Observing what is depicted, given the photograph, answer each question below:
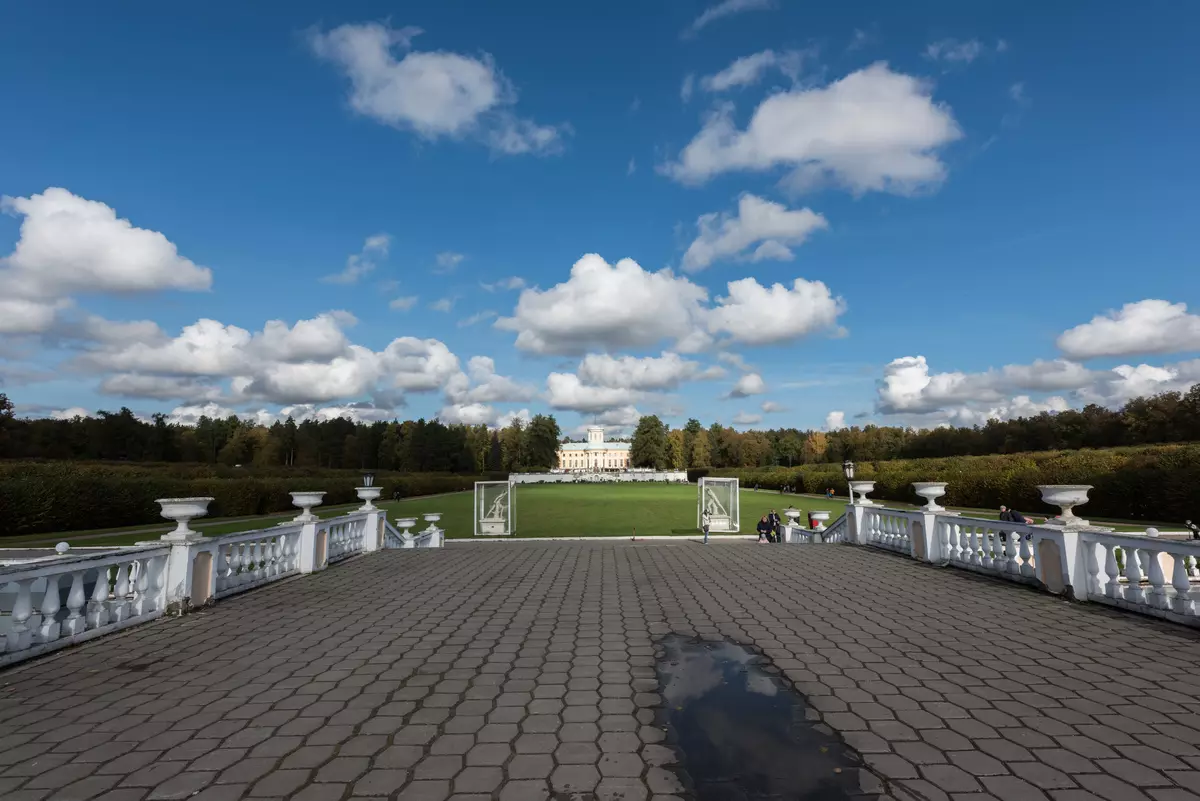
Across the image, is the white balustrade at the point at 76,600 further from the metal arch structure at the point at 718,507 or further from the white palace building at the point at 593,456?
the white palace building at the point at 593,456

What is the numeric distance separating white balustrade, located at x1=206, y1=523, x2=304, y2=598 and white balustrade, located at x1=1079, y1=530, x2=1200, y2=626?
1176 centimetres

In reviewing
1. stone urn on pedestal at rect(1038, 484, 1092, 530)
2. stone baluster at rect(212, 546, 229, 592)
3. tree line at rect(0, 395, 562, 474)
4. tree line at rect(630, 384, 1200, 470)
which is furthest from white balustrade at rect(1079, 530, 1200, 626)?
tree line at rect(0, 395, 562, 474)

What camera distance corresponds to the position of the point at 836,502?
4497cm

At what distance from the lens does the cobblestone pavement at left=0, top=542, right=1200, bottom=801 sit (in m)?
3.32

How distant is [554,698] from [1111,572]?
7690 mm

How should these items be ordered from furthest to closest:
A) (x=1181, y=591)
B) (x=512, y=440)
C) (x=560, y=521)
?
1. (x=512, y=440)
2. (x=560, y=521)
3. (x=1181, y=591)

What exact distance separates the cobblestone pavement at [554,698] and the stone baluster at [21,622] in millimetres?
355

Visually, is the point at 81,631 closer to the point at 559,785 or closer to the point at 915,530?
the point at 559,785

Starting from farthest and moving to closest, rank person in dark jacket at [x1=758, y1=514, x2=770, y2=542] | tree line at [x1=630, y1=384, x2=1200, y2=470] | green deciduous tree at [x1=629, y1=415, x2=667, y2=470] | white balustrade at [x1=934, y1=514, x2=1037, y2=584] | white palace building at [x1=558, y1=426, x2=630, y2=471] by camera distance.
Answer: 1. white palace building at [x1=558, y1=426, x2=630, y2=471]
2. green deciduous tree at [x1=629, y1=415, x2=667, y2=470]
3. tree line at [x1=630, y1=384, x2=1200, y2=470]
4. person in dark jacket at [x1=758, y1=514, x2=770, y2=542]
5. white balustrade at [x1=934, y1=514, x2=1037, y2=584]

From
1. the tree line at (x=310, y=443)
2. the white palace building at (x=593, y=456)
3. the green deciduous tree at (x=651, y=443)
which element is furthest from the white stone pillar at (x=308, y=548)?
the white palace building at (x=593, y=456)

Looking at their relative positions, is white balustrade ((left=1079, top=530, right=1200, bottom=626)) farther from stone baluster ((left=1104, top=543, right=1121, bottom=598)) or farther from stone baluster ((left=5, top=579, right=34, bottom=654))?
stone baluster ((left=5, top=579, right=34, bottom=654))

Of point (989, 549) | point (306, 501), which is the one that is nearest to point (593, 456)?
point (306, 501)

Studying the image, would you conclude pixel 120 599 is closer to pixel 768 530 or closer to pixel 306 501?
pixel 306 501

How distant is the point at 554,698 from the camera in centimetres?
463
